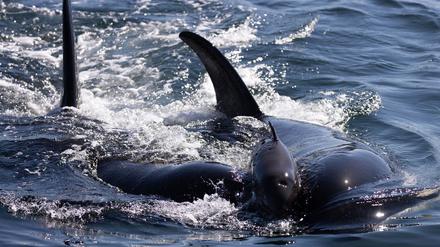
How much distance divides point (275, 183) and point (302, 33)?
9.98 meters

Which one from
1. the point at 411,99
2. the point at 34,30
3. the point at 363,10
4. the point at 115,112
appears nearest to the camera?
the point at 115,112

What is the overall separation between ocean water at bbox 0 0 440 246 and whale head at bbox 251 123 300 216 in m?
0.15

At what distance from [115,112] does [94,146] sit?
9.43ft

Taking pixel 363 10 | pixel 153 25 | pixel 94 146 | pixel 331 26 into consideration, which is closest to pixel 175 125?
pixel 94 146

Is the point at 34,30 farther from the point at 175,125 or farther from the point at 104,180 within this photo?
the point at 104,180

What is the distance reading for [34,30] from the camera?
15.1m

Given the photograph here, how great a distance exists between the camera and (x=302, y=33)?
15281 mm

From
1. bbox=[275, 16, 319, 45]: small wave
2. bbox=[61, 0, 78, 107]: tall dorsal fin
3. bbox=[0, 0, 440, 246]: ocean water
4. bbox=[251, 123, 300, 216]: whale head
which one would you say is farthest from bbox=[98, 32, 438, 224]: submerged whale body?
bbox=[275, 16, 319, 45]: small wave

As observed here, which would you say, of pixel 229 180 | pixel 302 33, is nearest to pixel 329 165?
pixel 229 180

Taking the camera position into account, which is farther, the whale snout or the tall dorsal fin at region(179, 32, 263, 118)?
the tall dorsal fin at region(179, 32, 263, 118)

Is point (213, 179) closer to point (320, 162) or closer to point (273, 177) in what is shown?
point (273, 177)

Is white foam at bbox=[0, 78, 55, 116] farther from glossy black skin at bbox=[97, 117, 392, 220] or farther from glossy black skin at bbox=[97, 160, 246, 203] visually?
glossy black skin at bbox=[97, 160, 246, 203]

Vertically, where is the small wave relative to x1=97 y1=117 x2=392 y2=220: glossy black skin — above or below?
above

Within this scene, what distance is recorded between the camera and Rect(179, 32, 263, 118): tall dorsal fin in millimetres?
8867
